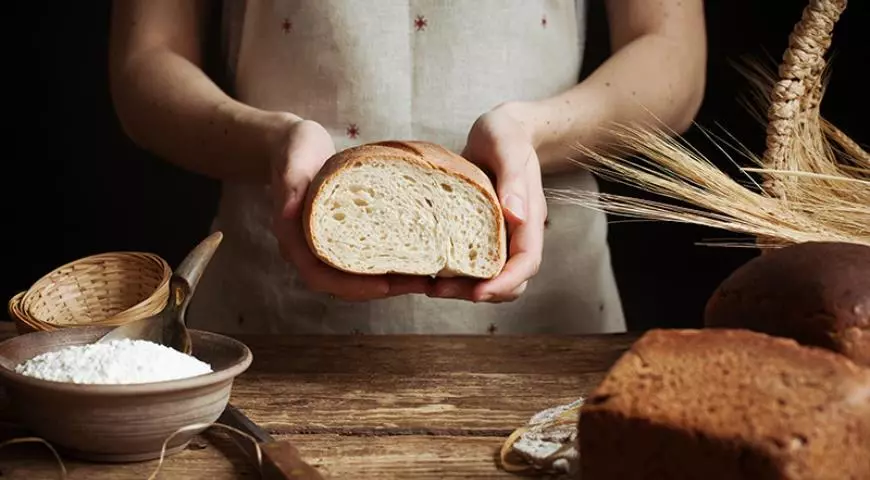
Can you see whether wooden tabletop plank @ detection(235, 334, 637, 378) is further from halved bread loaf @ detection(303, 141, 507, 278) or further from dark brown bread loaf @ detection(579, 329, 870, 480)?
dark brown bread loaf @ detection(579, 329, 870, 480)

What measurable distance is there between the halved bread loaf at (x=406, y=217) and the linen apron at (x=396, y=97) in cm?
32

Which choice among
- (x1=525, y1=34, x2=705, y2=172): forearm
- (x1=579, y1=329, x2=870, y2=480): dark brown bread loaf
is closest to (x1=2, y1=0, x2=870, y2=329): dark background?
(x1=525, y1=34, x2=705, y2=172): forearm

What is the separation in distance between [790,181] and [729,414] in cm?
48

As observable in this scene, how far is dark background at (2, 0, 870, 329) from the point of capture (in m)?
1.96

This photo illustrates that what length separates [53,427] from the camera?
0.88 meters

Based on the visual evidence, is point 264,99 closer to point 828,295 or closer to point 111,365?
point 111,365

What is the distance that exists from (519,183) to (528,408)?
0.27 metres

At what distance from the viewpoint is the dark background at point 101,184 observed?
196 cm

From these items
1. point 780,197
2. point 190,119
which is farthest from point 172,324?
point 780,197

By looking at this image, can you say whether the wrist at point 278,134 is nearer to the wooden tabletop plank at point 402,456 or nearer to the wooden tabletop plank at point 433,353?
the wooden tabletop plank at point 433,353

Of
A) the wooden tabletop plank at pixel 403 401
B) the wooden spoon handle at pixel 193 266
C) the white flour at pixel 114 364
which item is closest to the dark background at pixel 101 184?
the wooden tabletop plank at pixel 403 401

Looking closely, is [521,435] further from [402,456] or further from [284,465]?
[284,465]

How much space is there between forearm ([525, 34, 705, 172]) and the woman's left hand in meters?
0.12

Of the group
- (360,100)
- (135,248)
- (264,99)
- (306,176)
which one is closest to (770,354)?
(306,176)
